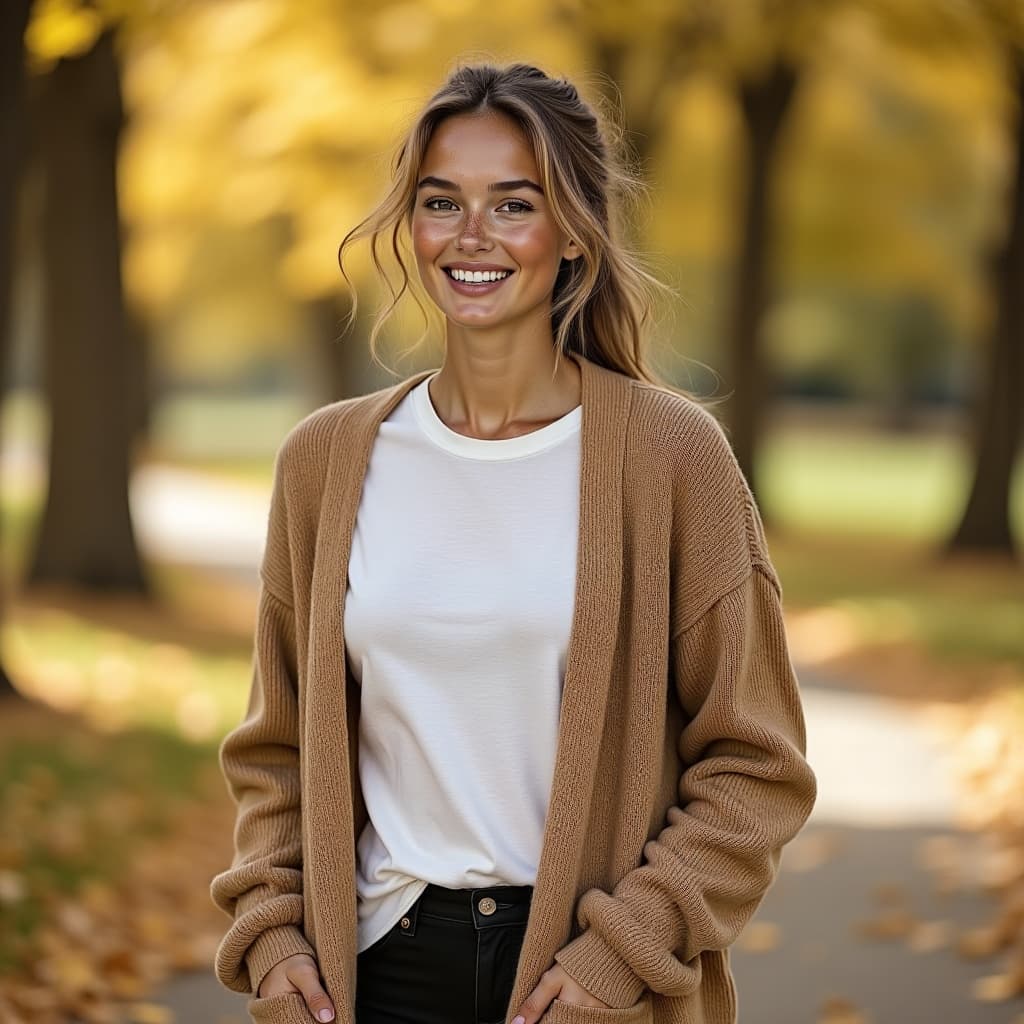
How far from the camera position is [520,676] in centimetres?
281

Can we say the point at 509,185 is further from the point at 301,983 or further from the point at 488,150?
the point at 301,983

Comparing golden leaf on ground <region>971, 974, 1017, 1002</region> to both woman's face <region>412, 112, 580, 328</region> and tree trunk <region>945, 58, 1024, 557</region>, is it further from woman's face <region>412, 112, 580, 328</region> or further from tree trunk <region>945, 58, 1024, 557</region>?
tree trunk <region>945, 58, 1024, 557</region>

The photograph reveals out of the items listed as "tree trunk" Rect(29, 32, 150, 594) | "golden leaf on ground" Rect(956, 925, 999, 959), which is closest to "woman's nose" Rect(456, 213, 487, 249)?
"golden leaf on ground" Rect(956, 925, 999, 959)

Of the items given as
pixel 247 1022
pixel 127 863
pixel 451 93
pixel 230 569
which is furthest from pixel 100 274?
pixel 451 93

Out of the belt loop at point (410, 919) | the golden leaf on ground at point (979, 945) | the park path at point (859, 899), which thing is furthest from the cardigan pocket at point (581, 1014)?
the golden leaf on ground at point (979, 945)

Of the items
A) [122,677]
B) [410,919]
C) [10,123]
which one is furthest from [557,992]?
[122,677]

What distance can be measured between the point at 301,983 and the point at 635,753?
2.34 feet

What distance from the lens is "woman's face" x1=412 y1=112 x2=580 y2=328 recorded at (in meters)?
2.91

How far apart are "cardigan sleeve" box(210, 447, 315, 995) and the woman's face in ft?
1.60

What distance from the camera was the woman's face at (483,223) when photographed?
9.55ft

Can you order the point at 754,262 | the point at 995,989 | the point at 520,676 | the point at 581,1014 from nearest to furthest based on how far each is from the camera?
the point at 581,1014 → the point at 520,676 → the point at 995,989 → the point at 754,262

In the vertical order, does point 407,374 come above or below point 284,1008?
below

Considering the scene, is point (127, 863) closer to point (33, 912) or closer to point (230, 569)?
point (33, 912)

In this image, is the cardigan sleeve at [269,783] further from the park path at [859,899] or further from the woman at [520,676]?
the park path at [859,899]
